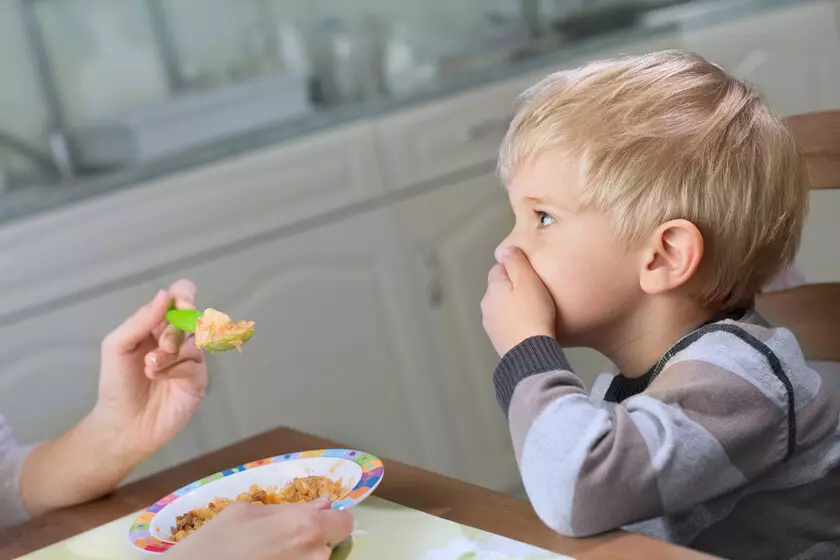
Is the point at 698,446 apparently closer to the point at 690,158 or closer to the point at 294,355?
the point at 690,158

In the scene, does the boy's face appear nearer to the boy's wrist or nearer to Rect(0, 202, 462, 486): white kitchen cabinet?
the boy's wrist

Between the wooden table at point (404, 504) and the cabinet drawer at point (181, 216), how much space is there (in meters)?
1.05

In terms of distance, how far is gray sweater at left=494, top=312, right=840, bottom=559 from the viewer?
92cm

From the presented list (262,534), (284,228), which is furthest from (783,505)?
(284,228)

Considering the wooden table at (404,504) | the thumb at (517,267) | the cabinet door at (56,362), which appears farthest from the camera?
the cabinet door at (56,362)

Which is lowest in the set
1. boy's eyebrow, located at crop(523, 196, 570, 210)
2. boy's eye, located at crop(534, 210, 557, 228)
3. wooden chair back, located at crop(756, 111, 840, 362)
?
wooden chair back, located at crop(756, 111, 840, 362)

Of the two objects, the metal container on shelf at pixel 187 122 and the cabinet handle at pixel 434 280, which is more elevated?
the metal container on shelf at pixel 187 122

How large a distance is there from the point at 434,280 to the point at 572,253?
1.52 metres

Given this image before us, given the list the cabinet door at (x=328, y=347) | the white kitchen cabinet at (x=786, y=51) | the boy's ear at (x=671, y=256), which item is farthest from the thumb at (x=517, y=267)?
the white kitchen cabinet at (x=786, y=51)

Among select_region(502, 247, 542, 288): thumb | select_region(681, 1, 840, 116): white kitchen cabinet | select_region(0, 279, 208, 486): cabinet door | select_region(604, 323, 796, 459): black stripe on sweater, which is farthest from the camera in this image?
select_region(681, 1, 840, 116): white kitchen cabinet

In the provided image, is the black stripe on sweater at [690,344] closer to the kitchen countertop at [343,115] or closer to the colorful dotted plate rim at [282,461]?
the colorful dotted plate rim at [282,461]

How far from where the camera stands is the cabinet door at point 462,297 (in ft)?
8.63

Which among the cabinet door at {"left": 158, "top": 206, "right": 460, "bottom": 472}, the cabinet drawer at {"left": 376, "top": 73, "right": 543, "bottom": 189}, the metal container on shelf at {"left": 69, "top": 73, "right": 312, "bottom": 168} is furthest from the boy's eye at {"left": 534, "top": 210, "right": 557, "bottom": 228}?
the metal container on shelf at {"left": 69, "top": 73, "right": 312, "bottom": 168}

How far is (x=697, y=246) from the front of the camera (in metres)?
1.09
